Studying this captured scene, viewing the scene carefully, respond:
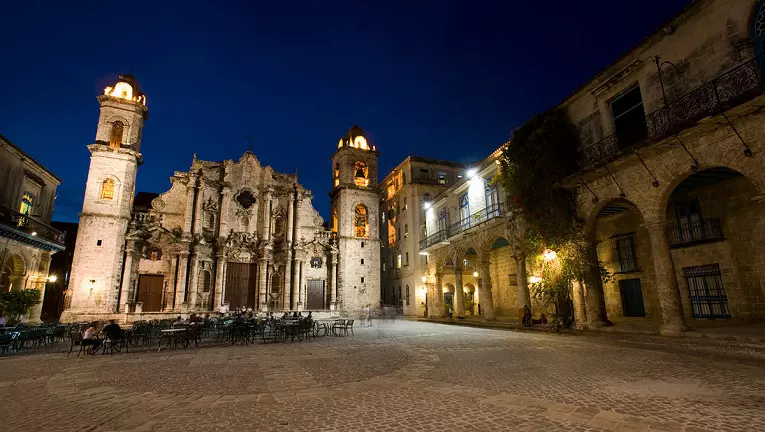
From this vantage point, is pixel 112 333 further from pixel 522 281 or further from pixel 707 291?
pixel 707 291

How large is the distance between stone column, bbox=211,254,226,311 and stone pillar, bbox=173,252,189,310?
7.35 feet

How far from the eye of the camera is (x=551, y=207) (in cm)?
1514

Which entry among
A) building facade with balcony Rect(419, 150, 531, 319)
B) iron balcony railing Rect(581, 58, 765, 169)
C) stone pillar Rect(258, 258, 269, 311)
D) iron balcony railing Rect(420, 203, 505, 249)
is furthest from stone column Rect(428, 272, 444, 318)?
iron balcony railing Rect(581, 58, 765, 169)

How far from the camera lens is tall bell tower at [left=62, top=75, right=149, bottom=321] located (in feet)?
78.3

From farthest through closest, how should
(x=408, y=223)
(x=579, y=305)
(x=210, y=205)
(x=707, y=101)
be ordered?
1. (x=408, y=223)
2. (x=210, y=205)
3. (x=579, y=305)
4. (x=707, y=101)

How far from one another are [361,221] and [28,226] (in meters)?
23.2

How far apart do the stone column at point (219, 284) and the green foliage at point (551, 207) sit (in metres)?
22.7

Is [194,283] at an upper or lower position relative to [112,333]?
upper

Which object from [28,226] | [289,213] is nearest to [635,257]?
[289,213]

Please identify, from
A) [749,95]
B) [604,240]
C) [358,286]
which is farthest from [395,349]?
[358,286]

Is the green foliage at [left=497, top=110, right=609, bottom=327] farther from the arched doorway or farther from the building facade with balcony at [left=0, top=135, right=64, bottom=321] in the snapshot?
the building facade with balcony at [left=0, top=135, right=64, bottom=321]

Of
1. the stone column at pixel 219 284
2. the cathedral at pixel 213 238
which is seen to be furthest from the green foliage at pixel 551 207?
the stone column at pixel 219 284

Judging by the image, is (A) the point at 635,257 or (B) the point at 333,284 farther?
(B) the point at 333,284

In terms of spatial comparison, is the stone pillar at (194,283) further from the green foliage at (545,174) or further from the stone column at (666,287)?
the stone column at (666,287)
